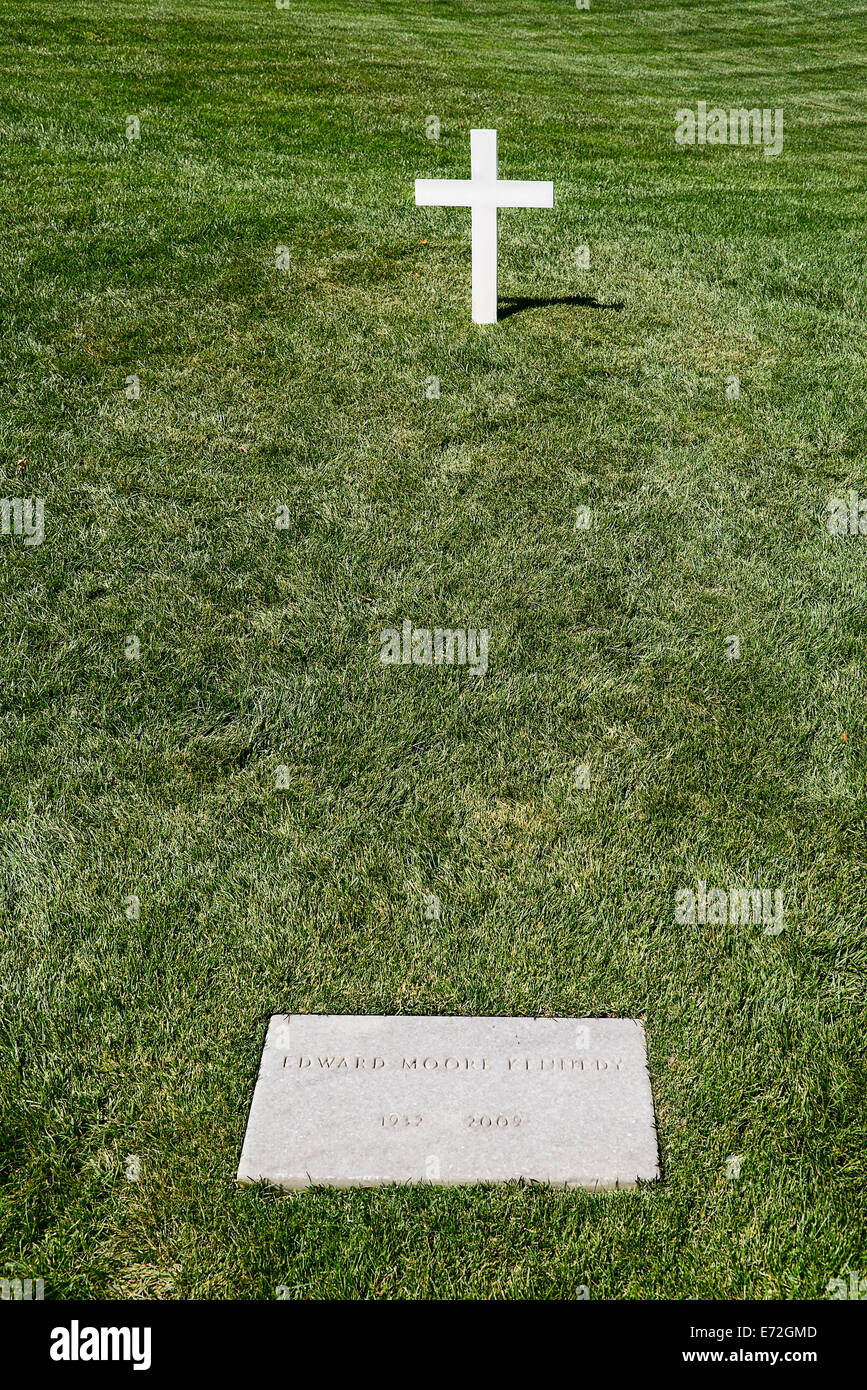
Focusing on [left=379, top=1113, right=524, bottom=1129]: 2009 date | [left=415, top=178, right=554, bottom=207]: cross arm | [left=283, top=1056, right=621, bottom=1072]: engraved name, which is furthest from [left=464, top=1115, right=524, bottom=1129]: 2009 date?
[left=415, top=178, right=554, bottom=207]: cross arm

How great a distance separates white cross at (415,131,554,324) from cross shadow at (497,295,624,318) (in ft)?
2.59

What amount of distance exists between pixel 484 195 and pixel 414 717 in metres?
5.30

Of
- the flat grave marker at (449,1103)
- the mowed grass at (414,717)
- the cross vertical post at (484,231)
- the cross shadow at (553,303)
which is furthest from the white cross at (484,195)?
the flat grave marker at (449,1103)

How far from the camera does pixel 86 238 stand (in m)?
9.45

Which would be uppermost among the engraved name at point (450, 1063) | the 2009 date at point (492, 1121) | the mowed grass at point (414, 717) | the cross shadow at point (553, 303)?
the cross shadow at point (553, 303)

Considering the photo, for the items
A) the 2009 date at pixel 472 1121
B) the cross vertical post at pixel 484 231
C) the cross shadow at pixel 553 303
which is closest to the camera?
the 2009 date at pixel 472 1121

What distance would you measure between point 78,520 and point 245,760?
7.77ft

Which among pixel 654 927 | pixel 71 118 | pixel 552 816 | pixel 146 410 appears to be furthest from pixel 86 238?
pixel 654 927

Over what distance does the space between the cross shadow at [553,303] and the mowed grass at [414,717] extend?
93 mm

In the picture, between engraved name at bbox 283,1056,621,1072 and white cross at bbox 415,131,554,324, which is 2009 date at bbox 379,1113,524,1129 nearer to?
engraved name at bbox 283,1056,621,1072

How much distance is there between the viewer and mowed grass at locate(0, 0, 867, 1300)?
2.84 metres

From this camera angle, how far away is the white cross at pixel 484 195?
25.7ft

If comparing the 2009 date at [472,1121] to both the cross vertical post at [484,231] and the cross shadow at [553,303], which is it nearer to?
the cross vertical post at [484,231]
